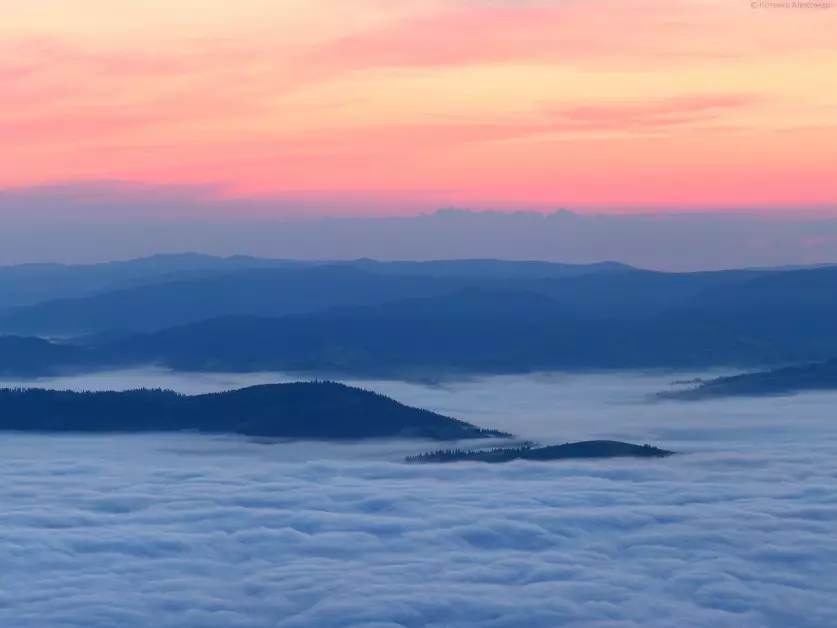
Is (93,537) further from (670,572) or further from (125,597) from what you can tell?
(670,572)

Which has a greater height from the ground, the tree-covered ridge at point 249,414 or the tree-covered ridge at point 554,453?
the tree-covered ridge at point 249,414

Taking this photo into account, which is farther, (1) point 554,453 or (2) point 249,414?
(2) point 249,414

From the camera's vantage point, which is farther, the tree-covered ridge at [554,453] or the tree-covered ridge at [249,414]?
the tree-covered ridge at [249,414]

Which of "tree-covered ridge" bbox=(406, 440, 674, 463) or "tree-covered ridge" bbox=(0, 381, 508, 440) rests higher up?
"tree-covered ridge" bbox=(0, 381, 508, 440)

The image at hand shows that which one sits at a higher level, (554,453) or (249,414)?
(249,414)

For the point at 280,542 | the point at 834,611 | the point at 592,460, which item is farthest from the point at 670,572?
the point at 592,460
